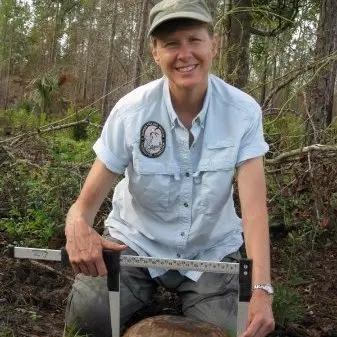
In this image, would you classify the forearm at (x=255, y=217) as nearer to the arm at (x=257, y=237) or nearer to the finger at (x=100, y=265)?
the arm at (x=257, y=237)

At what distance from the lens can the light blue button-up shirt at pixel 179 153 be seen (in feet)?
9.51

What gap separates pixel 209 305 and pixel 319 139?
2385mm

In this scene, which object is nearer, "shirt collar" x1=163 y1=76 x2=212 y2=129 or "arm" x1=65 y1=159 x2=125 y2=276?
"arm" x1=65 y1=159 x2=125 y2=276

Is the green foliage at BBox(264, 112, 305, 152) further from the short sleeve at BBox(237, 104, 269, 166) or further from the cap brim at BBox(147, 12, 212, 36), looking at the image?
the cap brim at BBox(147, 12, 212, 36)

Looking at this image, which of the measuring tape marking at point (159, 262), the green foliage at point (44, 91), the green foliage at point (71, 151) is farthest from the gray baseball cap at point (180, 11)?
the green foliage at point (44, 91)

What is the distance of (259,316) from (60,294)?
171 centimetres

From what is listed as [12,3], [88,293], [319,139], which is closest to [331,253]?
[319,139]

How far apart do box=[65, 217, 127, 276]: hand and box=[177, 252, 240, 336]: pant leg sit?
739 mm

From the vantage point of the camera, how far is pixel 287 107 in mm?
5125

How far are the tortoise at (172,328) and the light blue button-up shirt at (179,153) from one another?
59 centimetres

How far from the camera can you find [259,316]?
7.12 ft

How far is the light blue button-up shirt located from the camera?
290cm

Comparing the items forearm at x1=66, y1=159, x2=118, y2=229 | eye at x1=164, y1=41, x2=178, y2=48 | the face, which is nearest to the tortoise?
forearm at x1=66, y1=159, x2=118, y2=229

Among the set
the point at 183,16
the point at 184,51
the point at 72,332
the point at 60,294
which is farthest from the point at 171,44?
the point at 60,294
